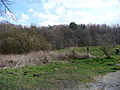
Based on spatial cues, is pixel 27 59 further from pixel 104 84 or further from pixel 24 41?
Answer: pixel 104 84

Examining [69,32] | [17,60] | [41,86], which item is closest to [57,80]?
[41,86]

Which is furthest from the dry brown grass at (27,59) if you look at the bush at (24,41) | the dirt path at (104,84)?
the dirt path at (104,84)

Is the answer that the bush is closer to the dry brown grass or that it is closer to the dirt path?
the dry brown grass

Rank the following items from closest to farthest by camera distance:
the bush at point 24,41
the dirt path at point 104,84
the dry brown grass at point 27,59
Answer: the dirt path at point 104,84 < the dry brown grass at point 27,59 < the bush at point 24,41

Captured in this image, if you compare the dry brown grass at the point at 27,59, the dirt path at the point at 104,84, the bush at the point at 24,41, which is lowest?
the dirt path at the point at 104,84

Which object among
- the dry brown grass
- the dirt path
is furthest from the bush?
the dirt path

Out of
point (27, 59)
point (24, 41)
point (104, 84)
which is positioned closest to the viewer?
point (104, 84)

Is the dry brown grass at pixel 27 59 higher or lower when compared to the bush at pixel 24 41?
lower

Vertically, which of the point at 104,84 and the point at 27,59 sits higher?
the point at 27,59

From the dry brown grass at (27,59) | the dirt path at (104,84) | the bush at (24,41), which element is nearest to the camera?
the dirt path at (104,84)

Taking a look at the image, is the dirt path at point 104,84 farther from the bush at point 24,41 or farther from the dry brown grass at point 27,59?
the bush at point 24,41

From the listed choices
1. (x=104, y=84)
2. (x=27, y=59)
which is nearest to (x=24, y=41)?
(x=27, y=59)

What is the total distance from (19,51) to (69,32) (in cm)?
1819

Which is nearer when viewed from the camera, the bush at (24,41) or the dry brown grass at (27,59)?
the dry brown grass at (27,59)
